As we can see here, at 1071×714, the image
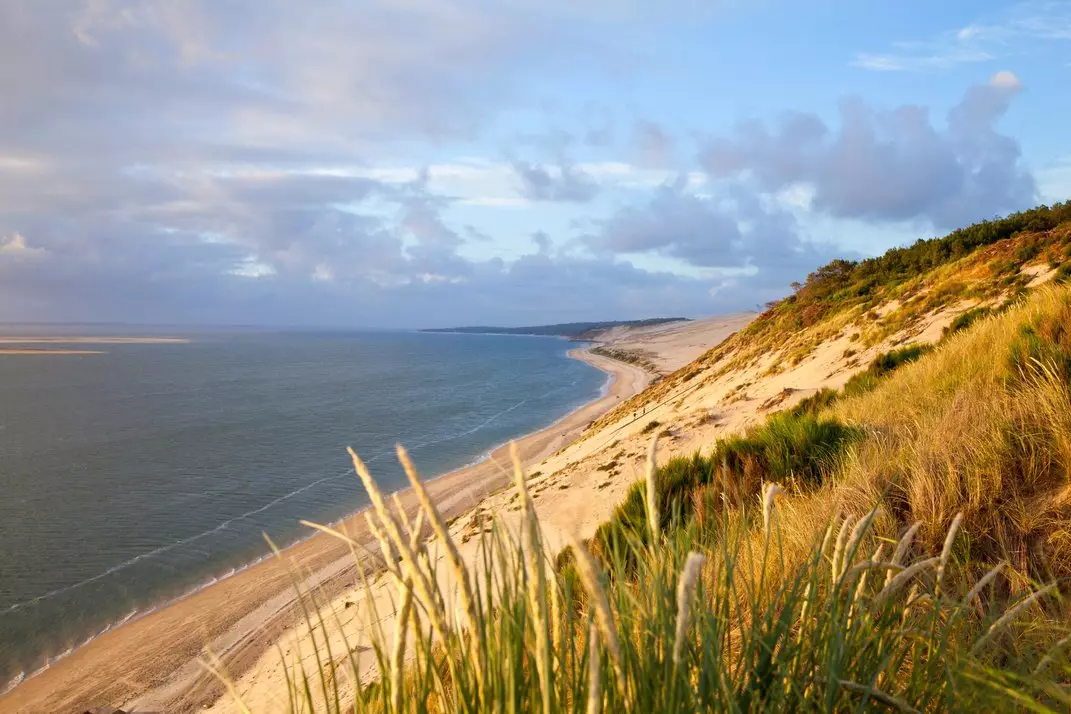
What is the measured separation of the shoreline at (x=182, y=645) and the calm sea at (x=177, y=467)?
74cm

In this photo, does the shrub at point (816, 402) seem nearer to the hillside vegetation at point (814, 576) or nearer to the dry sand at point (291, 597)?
the hillside vegetation at point (814, 576)

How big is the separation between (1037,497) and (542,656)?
4219 millimetres

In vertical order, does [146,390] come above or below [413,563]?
below

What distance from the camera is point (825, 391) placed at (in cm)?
1127

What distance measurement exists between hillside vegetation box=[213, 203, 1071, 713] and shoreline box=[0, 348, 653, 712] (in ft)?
18.3

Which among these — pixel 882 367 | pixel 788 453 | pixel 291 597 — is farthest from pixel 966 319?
pixel 291 597

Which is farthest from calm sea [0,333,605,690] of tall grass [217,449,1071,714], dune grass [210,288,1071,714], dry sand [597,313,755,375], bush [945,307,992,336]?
bush [945,307,992,336]

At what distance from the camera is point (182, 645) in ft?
44.7

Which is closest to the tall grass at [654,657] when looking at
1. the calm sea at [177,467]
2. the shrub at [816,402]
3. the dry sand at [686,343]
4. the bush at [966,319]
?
the shrub at [816,402]

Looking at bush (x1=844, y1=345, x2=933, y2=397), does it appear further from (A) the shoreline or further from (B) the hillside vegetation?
(A) the shoreline

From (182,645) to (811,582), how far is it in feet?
51.7

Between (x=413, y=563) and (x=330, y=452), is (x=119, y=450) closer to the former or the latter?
(x=330, y=452)

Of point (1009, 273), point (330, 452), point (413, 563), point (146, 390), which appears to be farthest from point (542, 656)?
point (146, 390)

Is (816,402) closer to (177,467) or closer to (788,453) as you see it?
(788,453)
